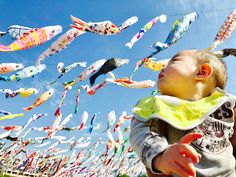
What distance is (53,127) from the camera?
638 inches

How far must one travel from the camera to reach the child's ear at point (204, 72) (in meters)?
0.90

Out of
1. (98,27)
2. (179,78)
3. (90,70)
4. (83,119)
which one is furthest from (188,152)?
(83,119)

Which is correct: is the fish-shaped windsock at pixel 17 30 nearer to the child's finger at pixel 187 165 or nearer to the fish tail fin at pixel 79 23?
the fish tail fin at pixel 79 23

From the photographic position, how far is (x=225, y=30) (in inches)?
251

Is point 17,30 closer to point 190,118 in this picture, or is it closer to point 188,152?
point 190,118

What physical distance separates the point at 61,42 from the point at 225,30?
309cm

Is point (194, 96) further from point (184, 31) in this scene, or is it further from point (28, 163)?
point (28, 163)

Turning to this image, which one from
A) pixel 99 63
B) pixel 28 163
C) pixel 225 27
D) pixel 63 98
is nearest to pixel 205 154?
pixel 225 27

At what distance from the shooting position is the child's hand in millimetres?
627

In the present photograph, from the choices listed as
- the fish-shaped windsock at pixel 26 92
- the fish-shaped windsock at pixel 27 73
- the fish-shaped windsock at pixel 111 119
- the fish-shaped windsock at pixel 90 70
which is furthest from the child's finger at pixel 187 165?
the fish-shaped windsock at pixel 111 119

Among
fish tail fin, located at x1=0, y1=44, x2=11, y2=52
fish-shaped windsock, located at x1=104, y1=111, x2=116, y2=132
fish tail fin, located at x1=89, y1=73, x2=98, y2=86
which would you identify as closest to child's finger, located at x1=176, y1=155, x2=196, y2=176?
fish tail fin, located at x1=0, y1=44, x2=11, y2=52

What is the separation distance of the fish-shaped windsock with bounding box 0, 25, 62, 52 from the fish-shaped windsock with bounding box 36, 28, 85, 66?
48 cm

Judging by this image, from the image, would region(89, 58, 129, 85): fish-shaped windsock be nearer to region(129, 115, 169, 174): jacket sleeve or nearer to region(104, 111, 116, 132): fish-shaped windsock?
region(129, 115, 169, 174): jacket sleeve

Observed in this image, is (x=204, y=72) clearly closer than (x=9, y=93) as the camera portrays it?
Yes
